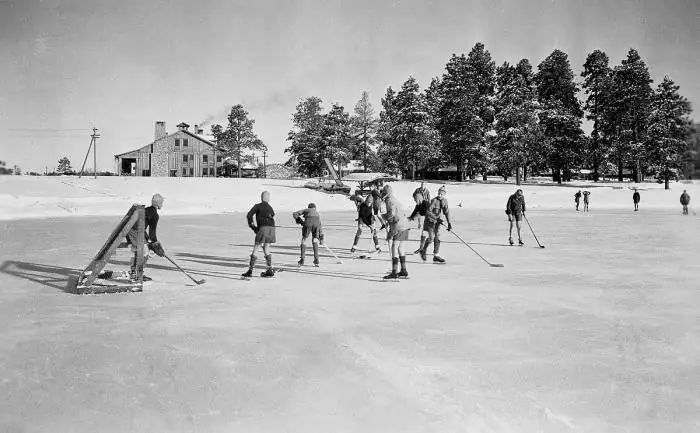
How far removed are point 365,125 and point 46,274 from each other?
76744mm

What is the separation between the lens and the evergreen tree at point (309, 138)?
7525 centimetres

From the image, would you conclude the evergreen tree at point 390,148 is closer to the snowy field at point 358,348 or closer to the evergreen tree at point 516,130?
the evergreen tree at point 516,130

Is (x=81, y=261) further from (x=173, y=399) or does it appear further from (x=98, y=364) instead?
(x=173, y=399)

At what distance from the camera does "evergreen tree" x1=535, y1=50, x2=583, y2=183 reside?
69438 millimetres

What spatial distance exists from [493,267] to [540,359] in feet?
22.7

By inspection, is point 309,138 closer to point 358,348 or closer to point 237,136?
point 237,136

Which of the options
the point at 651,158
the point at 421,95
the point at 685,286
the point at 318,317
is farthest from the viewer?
the point at 421,95

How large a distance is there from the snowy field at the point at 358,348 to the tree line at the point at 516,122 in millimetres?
52787

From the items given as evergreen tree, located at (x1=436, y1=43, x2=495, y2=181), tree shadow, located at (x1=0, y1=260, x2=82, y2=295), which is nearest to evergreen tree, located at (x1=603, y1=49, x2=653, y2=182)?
evergreen tree, located at (x1=436, y1=43, x2=495, y2=181)

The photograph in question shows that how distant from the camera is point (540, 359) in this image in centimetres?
557

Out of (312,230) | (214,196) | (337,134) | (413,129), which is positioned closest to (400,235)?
(312,230)

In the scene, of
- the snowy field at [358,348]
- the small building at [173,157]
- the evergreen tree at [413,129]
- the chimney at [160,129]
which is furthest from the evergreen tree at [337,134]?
the snowy field at [358,348]

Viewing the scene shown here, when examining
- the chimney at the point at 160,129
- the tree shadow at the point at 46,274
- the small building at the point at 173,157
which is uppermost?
the chimney at the point at 160,129

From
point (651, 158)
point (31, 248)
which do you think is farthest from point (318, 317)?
point (651, 158)
